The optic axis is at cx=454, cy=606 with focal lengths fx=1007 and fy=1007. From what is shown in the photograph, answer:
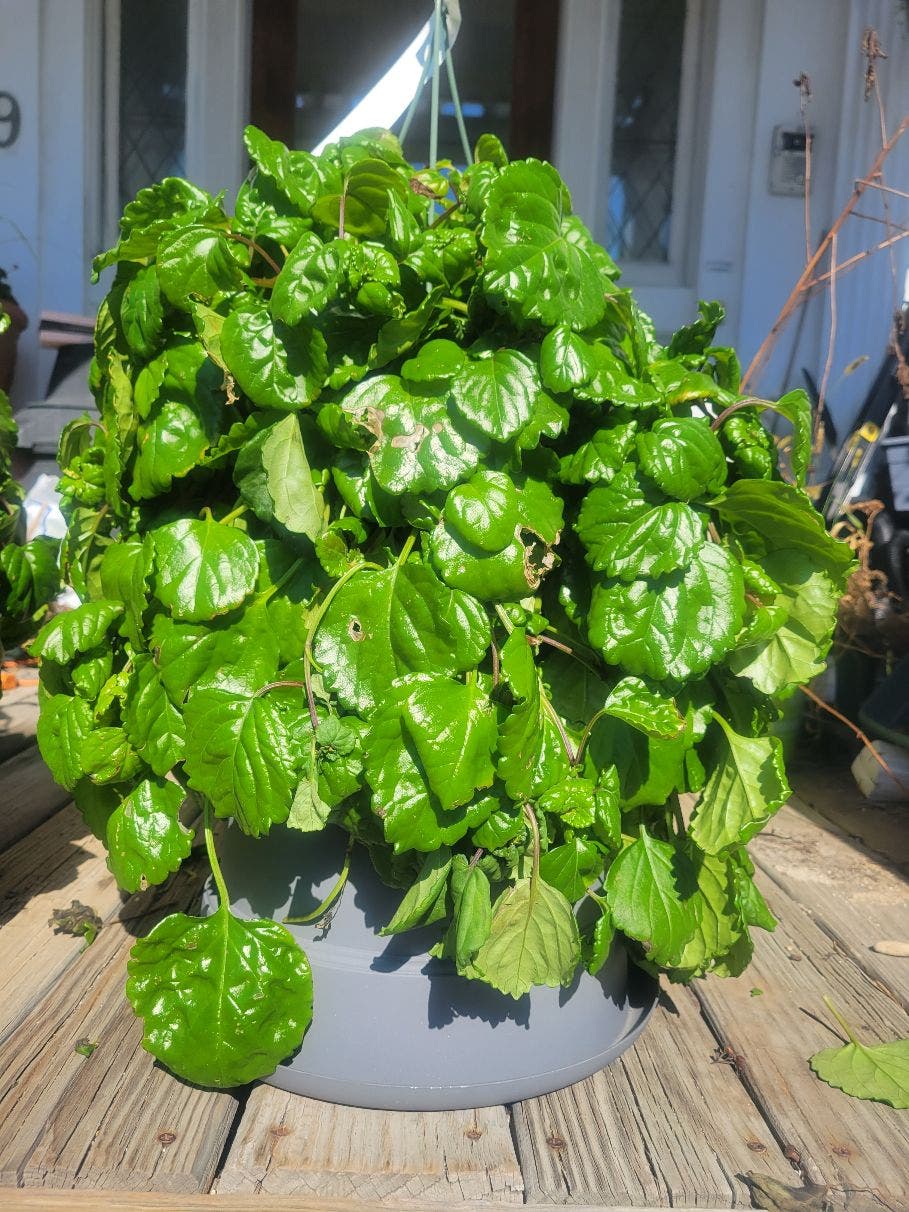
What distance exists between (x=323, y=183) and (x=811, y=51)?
3.41 m

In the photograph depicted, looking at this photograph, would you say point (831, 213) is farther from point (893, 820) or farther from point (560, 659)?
point (560, 659)

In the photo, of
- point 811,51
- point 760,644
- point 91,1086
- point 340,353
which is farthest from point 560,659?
point 811,51

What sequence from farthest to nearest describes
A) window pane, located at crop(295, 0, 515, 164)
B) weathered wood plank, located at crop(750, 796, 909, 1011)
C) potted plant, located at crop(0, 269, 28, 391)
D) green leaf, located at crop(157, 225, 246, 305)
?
1. window pane, located at crop(295, 0, 515, 164)
2. potted plant, located at crop(0, 269, 28, 391)
3. weathered wood plank, located at crop(750, 796, 909, 1011)
4. green leaf, located at crop(157, 225, 246, 305)

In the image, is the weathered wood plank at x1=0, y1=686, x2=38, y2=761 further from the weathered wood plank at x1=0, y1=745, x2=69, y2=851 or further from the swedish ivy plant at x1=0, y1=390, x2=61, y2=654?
the swedish ivy plant at x1=0, y1=390, x2=61, y2=654

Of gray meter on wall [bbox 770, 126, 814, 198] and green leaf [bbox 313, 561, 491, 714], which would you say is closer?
green leaf [bbox 313, 561, 491, 714]

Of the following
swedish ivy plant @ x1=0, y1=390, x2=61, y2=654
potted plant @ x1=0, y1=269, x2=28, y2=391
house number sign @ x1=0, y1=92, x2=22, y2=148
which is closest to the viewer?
swedish ivy plant @ x1=0, y1=390, x2=61, y2=654

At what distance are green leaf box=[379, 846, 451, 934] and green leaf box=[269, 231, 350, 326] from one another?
0.47 m

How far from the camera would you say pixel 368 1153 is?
3.03ft

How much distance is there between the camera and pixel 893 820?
7.38 ft

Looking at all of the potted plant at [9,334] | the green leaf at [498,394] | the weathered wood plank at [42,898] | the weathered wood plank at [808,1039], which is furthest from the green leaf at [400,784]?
the potted plant at [9,334]

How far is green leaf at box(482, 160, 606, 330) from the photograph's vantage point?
33.1 inches

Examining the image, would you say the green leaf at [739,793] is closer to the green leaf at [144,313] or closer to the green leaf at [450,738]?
the green leaf at [450,738]

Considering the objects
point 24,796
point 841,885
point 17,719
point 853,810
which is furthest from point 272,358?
point 853,810

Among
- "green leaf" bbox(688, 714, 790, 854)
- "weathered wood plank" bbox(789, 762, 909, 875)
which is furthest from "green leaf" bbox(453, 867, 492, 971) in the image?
"weathered wood plank" bbox(789, 762, 909, 875)
